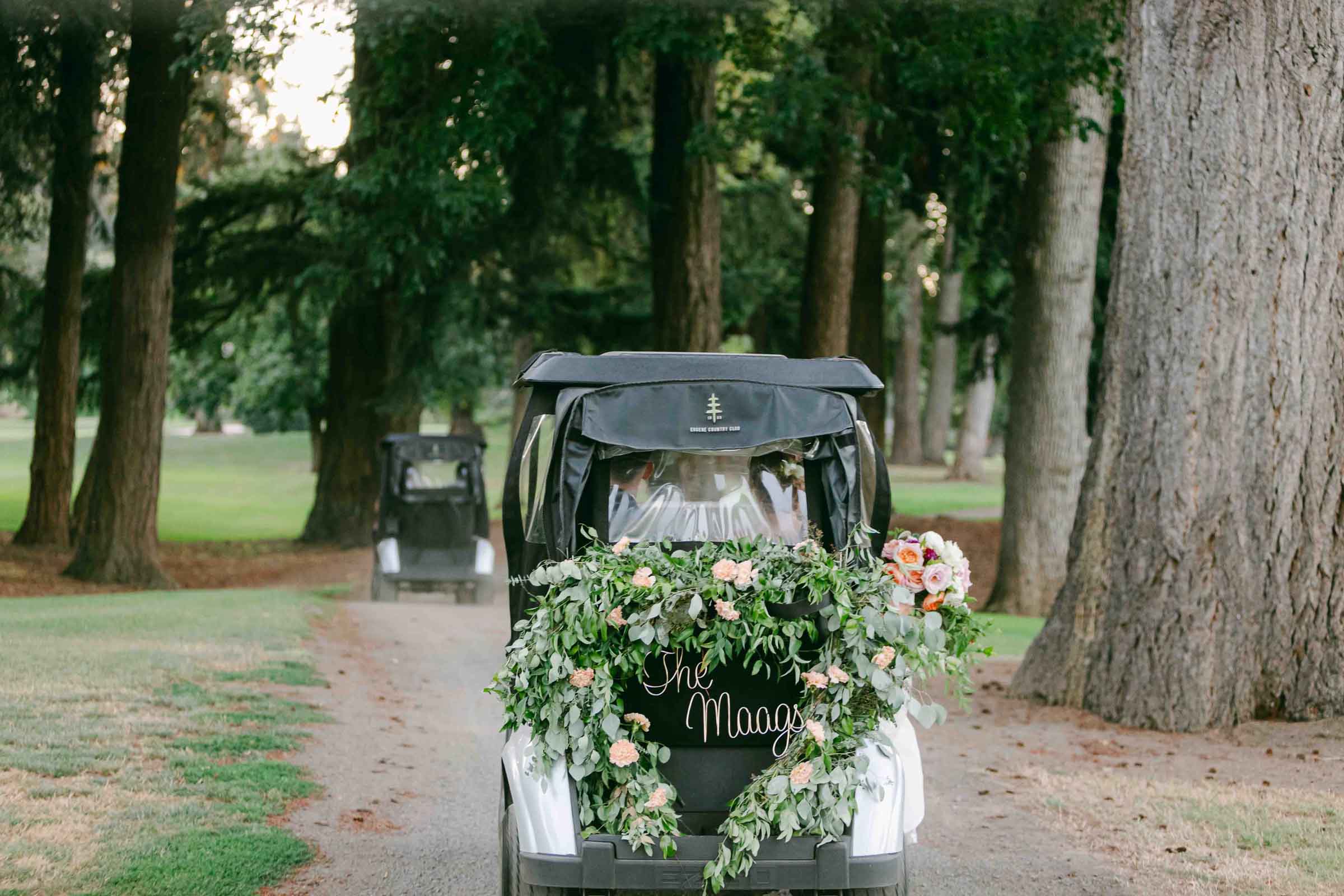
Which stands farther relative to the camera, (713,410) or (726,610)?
(713,410)

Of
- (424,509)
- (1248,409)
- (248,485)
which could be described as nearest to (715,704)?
(1248,409)

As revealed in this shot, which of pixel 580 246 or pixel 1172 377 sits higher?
pixel 580 246

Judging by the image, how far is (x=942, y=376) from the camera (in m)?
49.8

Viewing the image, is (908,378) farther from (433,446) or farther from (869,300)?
(433,446)

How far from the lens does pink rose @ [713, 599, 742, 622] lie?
4766 mm

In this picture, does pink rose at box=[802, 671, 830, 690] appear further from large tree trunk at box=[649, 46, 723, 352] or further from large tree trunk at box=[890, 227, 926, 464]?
large tree trunk at box=[890, 227, 926, 464]

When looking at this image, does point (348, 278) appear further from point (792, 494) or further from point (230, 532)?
point (792, 494)

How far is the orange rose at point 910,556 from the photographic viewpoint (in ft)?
16.6

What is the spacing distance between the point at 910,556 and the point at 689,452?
3.61ft

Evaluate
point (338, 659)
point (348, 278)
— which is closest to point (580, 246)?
point (348, 278)

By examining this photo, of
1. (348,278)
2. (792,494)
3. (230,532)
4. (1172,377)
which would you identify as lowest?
(230,532)

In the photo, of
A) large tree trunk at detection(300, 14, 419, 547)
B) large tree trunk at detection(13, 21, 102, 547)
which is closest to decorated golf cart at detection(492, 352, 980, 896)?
large tree trunk at detection(13, 21, 102, 547)

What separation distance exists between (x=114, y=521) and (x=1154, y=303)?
15002 millimetres

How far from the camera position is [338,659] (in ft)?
41.0
